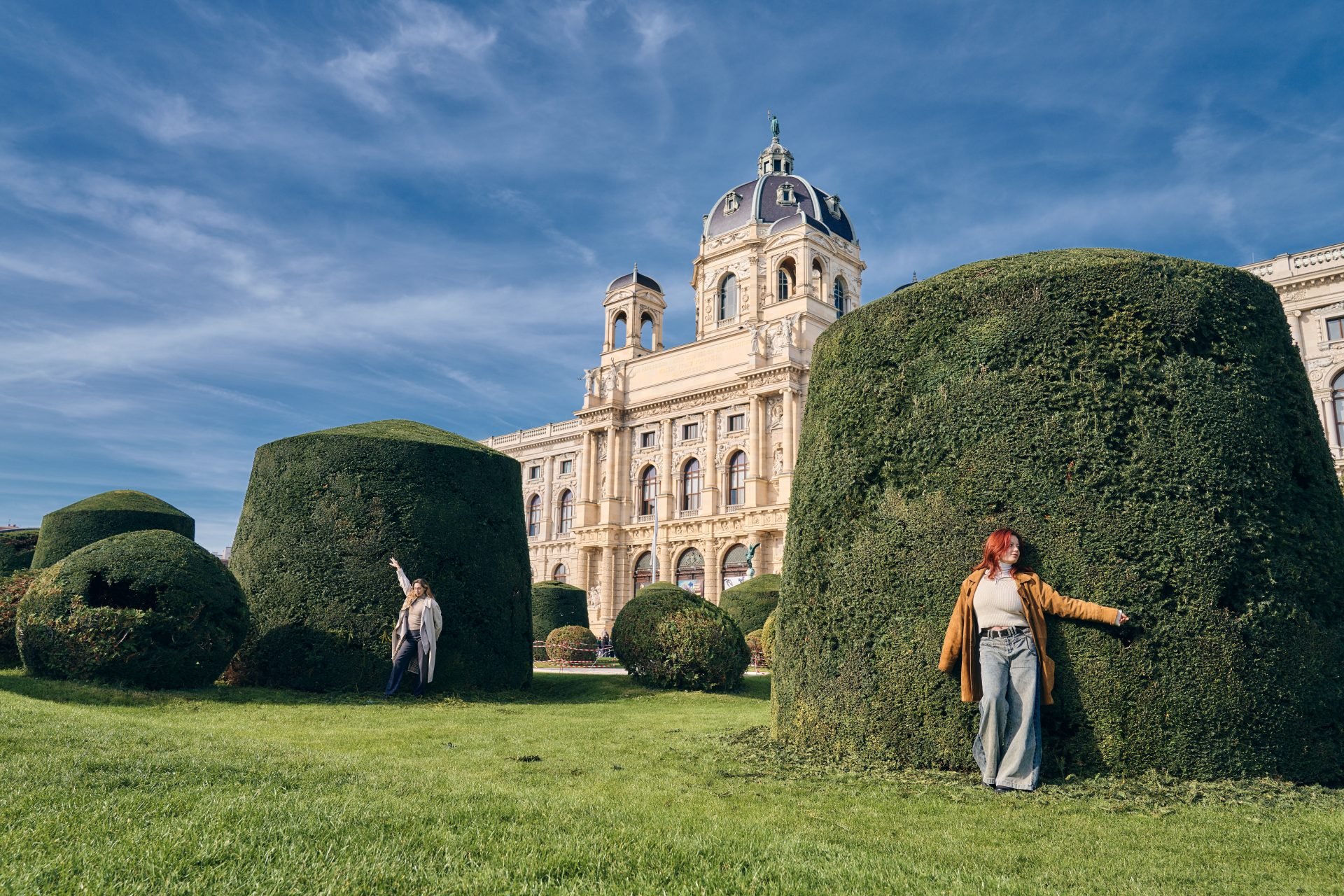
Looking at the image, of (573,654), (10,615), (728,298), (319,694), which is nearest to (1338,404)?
(573,654)

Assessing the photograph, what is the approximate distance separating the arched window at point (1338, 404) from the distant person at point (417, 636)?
29646mm

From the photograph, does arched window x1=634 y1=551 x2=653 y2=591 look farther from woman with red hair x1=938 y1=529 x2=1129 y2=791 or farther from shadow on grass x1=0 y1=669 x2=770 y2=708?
woman with red hair x1=938 y1=529 x2=1129 y2=791

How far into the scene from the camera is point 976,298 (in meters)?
6.29

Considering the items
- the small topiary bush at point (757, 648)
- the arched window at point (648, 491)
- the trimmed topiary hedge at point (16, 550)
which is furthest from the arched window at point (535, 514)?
the small topiary bush at point (757, 648)

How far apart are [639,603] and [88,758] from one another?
9.39m

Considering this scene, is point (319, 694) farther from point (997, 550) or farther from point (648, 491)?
point (648, 491)

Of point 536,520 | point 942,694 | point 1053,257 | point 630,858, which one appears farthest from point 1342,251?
point 536,520

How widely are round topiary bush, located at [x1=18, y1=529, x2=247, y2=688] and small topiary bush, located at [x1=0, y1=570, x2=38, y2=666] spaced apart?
244cm

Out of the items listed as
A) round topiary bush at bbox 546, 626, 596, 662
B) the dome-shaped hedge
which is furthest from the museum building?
round topiary bush at bbox 546, 626, 596, 662

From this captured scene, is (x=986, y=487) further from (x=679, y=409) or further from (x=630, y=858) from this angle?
(x=679, y=409)

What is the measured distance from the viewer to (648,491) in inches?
1829

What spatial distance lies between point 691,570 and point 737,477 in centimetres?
505

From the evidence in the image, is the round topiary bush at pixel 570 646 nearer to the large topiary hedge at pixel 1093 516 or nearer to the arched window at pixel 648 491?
the large topiary hedge at pixel 1093 516

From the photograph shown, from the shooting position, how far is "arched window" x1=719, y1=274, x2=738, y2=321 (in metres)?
50.5
